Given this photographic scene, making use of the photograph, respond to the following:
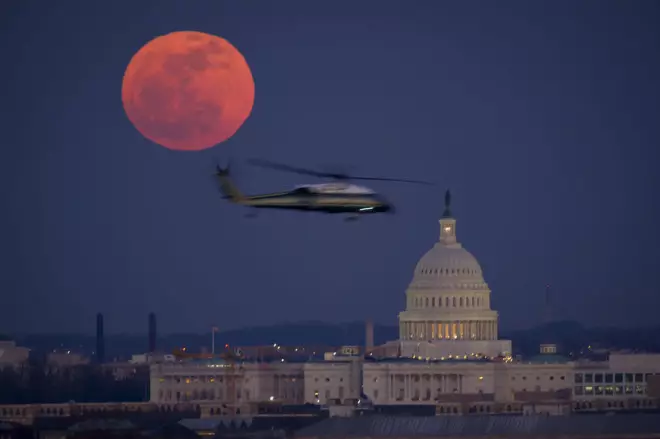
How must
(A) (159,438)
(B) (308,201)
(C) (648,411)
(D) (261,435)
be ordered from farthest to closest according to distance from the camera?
(C) (648,411) → (D) (261,435) → (A) (159,438) → (B) (308,201)

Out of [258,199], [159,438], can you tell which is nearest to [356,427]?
[159,438]

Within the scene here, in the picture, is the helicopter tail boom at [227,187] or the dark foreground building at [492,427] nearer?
the helicopter tail boom at [227,187]

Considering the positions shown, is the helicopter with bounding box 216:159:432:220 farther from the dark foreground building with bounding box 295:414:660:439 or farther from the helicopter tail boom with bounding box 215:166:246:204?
the dark foreground building with bounding box 295:414:660:439

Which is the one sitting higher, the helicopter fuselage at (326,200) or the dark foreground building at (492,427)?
the helicopter fuselage at (326,200)

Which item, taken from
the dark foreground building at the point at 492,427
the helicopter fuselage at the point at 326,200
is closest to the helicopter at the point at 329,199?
the helicopter fuselage at the point at 326,200

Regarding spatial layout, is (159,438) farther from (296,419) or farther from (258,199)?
(258,199)

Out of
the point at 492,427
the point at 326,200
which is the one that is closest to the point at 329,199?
the point at 326,200

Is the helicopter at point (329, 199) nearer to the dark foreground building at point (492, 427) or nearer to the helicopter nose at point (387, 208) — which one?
the helicopter nose at point (387, 208)
